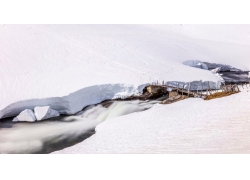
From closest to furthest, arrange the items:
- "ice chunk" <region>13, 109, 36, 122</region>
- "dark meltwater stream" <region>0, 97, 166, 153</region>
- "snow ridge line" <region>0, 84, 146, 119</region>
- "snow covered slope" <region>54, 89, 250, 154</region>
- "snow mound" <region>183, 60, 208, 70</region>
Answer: "snow covered slope" <region>54, 89, 250, 154</region>
"dark meltwater stream" <region>0, 97, 166, 153</region>
"ice chunk" <region>13, 109, 36, 122</region>
"snow ridge line" <region>0, 84, 146, 119</region>
"snow mound" <region>183, 60, 208, 70</region>

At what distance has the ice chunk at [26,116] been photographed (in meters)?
3.09

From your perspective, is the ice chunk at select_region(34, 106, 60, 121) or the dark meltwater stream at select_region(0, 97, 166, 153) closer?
the dark meltwater stream at select_region(0, 97, 166, 153)

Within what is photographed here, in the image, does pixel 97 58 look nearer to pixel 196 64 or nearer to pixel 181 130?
pixel 196 64

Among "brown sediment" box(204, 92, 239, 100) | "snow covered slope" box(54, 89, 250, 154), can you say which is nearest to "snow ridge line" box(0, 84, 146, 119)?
"snow covered slope" box(54, 89, 250, 154)

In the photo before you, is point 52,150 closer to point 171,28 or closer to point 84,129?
point 84,129

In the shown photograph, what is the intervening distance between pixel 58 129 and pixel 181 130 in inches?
42.9

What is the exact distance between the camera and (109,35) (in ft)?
12.3

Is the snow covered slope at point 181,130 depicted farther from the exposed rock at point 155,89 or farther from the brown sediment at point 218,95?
the exposed rock at point 155,89

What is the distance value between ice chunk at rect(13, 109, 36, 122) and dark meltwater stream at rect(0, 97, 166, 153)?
0.04 meters

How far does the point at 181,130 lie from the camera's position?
2.85 meters

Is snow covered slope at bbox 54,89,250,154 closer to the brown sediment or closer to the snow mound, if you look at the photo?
the brown sediment

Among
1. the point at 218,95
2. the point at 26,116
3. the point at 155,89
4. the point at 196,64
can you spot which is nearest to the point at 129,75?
the point at 155,89

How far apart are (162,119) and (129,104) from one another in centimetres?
37

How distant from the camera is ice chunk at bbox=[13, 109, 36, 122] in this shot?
3.09 m
